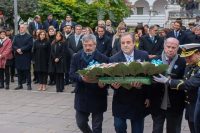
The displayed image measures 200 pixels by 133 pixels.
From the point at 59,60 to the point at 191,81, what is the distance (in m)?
7.57

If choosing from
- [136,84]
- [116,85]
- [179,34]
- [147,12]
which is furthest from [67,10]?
[147,12]

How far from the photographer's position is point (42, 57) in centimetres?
1308

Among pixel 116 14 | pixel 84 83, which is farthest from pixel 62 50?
pixel 116 14

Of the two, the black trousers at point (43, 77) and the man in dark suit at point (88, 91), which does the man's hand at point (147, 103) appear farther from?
the black trousers at point (43, 77)

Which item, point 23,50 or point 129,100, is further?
point 23,50

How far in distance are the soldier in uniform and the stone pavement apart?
93.8 inches

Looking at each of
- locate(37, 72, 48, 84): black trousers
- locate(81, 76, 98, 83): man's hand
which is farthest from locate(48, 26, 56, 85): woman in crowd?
locate(81, 76, 98, 83): man's hand

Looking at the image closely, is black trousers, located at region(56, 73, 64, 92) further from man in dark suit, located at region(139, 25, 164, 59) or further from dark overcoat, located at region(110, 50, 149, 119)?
dark overcoat, located at region(110, 50, 149, 119)

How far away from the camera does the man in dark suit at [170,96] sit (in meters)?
6.16

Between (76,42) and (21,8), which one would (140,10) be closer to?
(21,8)

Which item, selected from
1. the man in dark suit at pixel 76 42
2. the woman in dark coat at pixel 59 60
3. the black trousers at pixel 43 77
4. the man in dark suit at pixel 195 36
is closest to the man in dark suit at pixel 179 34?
the man in dark suit at pixel 195 36

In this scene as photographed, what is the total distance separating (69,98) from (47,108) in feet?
4.50

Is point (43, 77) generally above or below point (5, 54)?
below

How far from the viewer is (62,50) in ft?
42.0
